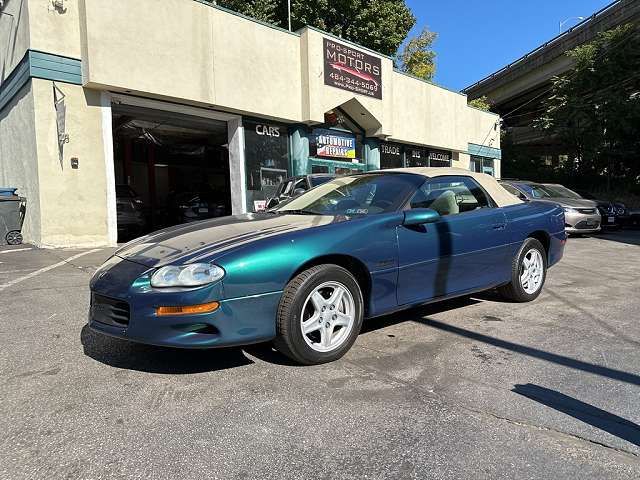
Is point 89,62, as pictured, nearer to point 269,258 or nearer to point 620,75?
point 269,258

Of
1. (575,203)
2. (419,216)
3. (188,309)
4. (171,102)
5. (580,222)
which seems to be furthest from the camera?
(575,203)

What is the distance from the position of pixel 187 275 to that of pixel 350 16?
24.7 meters

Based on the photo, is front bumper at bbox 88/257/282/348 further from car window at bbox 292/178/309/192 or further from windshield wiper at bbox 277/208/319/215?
car window at bbox 292/178/309/192

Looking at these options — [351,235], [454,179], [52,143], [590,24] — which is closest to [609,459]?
[351,235]

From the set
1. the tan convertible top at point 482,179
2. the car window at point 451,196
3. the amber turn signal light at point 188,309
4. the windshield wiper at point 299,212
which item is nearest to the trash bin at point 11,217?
the windshield wiper at point 299,212

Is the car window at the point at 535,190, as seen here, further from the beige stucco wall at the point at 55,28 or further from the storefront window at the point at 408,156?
the beige stucco wall at the point at 55,28

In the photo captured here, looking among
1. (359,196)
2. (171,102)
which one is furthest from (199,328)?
(171,102)

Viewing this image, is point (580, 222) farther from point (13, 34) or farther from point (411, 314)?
point (13, 34)

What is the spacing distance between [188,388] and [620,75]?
2869cm

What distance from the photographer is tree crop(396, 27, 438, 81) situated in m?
32.8

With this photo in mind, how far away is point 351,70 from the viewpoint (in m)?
15.6

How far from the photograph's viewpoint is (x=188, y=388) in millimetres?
3158

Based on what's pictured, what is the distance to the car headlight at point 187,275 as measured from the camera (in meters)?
3.10

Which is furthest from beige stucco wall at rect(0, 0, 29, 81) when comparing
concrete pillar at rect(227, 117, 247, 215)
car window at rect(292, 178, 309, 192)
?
car window at rect(292, 178, 309, 192)
